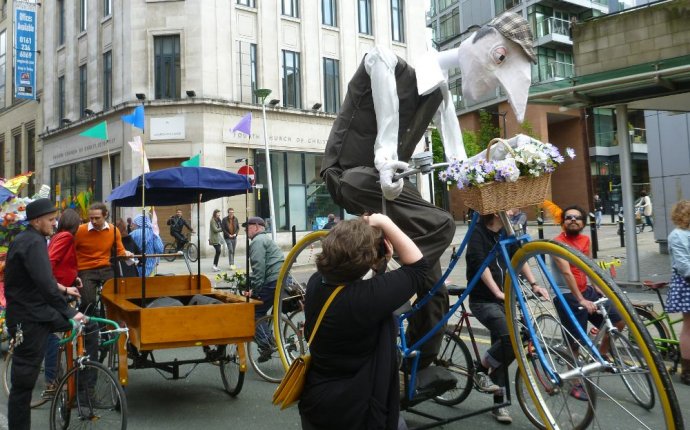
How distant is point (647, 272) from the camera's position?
1336 centimetres

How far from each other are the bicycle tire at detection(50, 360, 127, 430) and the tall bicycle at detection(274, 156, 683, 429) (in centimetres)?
284

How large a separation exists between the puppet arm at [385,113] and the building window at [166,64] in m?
24.6

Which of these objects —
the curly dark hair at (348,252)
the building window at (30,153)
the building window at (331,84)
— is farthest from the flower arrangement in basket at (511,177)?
the building window at (30,153)

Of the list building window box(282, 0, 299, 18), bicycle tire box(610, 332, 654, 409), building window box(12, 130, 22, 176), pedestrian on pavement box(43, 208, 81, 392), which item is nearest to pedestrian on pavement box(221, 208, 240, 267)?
building window box(282, 0, 299, 18)

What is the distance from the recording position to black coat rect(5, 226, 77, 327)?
460 centimetres

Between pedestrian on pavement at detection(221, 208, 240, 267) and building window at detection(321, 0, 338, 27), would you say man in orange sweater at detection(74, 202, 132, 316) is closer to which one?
pedestrian on pavement at detection(221, 208, 240, 267)

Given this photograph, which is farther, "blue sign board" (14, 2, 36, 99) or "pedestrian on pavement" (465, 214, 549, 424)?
"blue sign board" (14, 2, 36, 99)

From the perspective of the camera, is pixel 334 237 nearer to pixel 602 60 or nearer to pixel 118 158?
pixel 602 60

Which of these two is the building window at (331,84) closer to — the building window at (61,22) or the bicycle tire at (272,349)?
the building window at (61,22)

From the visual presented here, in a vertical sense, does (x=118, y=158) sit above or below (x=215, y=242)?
above

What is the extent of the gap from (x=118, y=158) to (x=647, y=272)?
73.4 feet

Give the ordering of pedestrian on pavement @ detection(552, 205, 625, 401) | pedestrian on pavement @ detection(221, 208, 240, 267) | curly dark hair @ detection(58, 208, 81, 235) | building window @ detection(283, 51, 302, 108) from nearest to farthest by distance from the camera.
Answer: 1. pedestrian on pavement @ detection(552, 205, 625, 401)
2. curly dark hair @ detection(58, 208, 81, 235)
3. pedestrian on pavement @ detection(221, 208, 240, 267)
4. building window @ detection(283, 51, 302, 108)

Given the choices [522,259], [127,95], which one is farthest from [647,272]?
[127,95]

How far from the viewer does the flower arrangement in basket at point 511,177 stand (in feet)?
10.8
